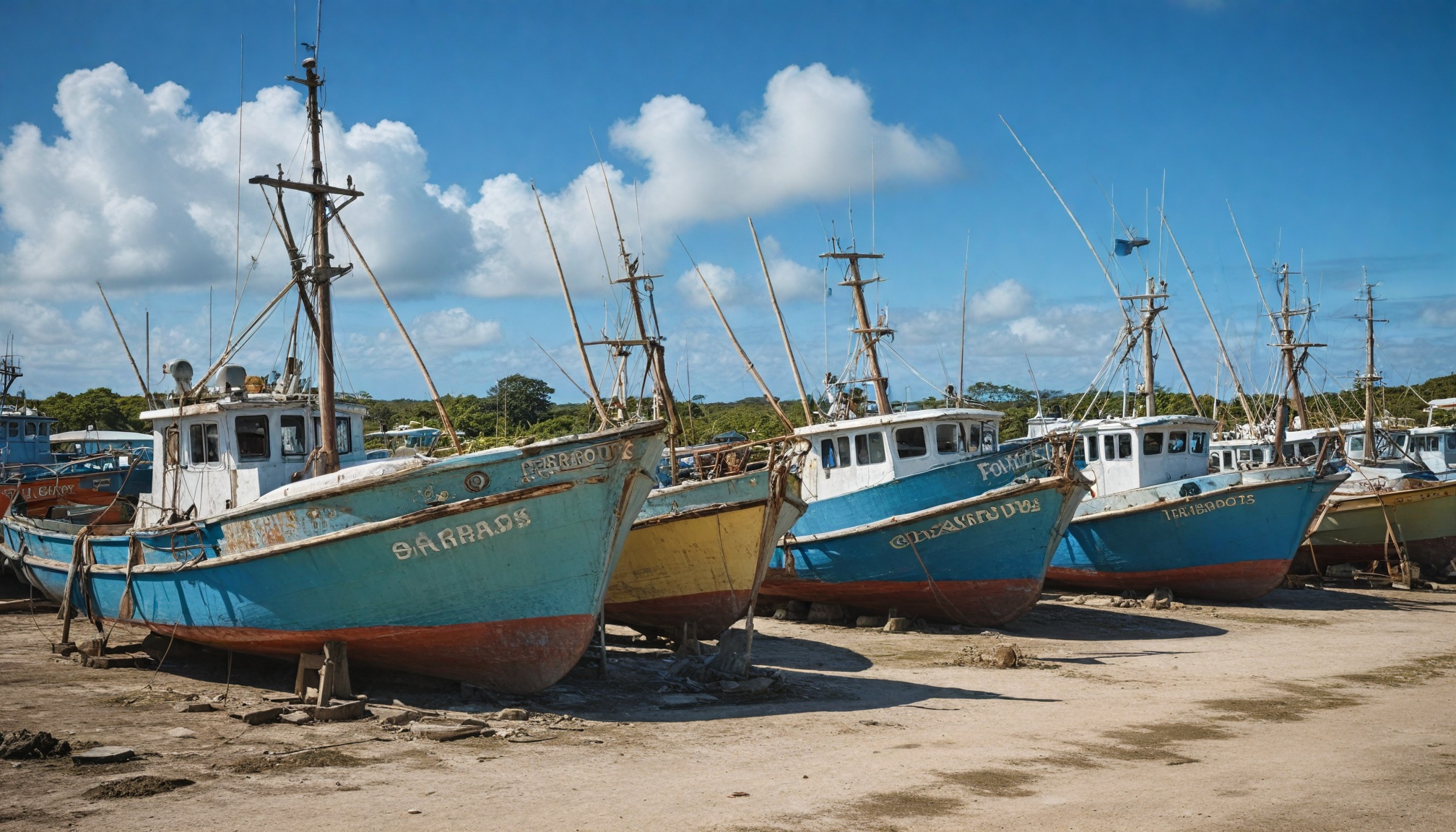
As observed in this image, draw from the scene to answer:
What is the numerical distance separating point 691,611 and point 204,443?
232 inches

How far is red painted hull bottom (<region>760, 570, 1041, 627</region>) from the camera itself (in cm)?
1496

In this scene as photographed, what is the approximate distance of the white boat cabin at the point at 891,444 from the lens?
1588 cm

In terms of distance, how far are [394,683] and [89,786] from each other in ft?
11.8

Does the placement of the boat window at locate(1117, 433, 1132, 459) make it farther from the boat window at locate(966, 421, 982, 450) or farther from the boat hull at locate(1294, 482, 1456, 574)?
the boat hull at locate(1294, 482, 1456, 574)

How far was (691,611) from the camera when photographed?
12969mm

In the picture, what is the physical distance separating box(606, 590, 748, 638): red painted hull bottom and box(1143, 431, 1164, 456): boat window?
31.0ft

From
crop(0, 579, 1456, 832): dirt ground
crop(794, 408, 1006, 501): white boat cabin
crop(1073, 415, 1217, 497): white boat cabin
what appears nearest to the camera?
crop(0, 579, 1456, 832): dirt ground

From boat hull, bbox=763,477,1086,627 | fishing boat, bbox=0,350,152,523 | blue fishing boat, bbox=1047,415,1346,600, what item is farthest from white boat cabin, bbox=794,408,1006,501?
fishing boat, bbox=0,350,152,523

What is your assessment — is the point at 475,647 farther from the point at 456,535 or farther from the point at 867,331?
the point at 867,331

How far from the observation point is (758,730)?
353 inches

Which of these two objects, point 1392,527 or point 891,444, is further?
point 1392,527

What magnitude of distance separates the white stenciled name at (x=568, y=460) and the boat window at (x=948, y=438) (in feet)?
24.6

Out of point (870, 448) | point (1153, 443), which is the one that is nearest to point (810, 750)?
point (870, 448)

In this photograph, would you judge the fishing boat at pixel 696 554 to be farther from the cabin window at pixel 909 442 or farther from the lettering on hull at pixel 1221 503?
the lettering on hull at pixel 1221 503
